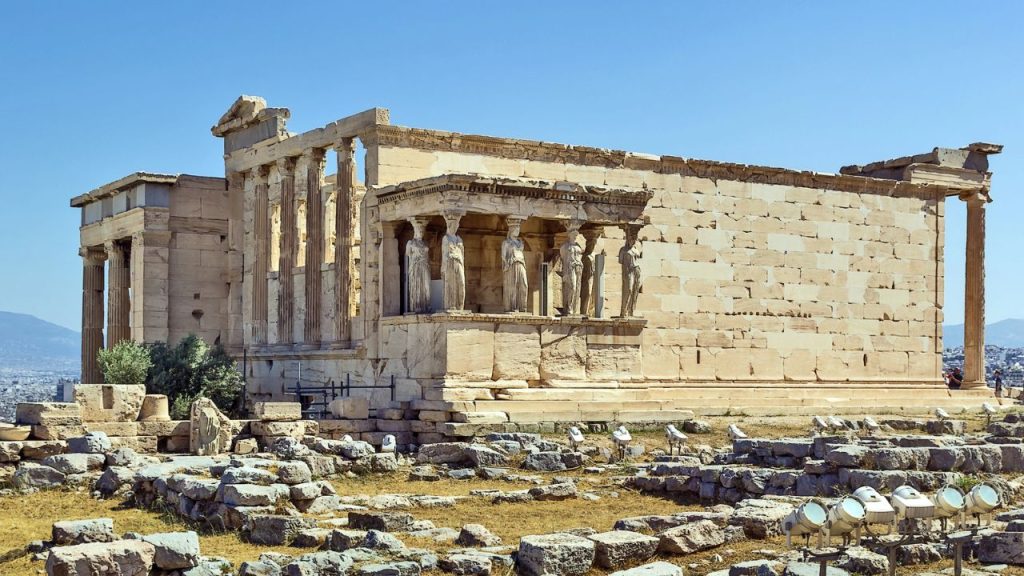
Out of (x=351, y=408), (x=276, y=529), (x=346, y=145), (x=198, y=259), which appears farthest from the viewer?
(x=198, y=259)

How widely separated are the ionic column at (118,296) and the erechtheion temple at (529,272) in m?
0.05

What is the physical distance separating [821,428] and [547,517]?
994 cm

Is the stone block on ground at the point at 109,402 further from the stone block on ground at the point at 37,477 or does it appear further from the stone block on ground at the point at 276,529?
the stone block on ground at the point at 276,529

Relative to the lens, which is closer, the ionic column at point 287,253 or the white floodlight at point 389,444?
the white floodlight at point 389,444

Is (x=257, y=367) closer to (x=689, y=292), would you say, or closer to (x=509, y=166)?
(x=509, y=166)

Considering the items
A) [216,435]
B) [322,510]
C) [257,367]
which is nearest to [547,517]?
[322,510]

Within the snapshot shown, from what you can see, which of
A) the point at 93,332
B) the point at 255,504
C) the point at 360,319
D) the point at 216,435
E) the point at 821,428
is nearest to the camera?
the point at 255,504

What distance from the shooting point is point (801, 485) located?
51.5 feet

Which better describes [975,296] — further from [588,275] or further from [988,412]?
[588,275]

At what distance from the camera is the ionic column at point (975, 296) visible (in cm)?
3334

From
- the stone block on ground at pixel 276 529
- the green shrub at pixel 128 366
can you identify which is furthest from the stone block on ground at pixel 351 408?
the stone block on ground at pixel 276 529

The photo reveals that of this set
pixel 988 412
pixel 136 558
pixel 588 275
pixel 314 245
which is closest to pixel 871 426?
pixel 988 412

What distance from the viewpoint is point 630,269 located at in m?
25.4

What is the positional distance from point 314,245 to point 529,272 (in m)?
4.53
